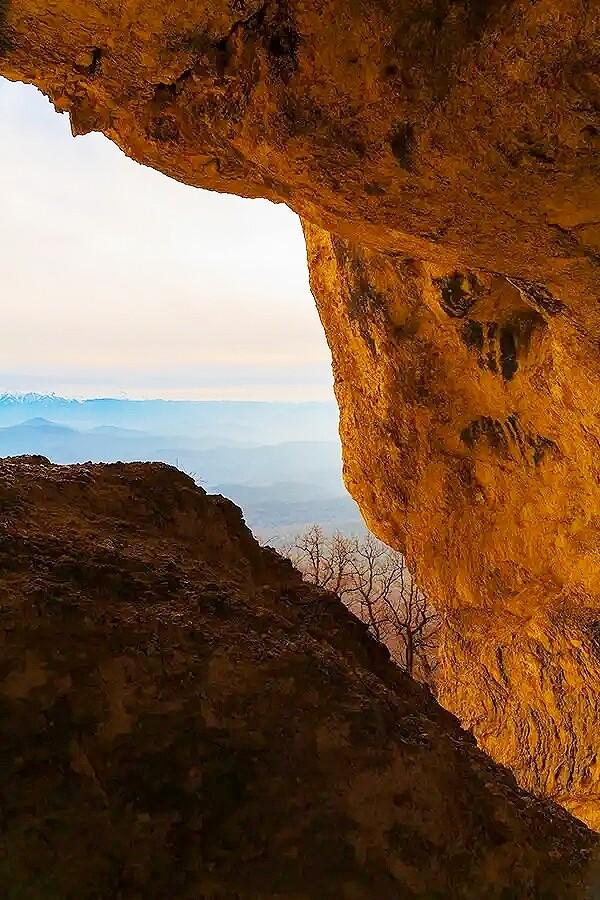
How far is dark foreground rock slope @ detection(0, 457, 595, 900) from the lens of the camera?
139 centimetres

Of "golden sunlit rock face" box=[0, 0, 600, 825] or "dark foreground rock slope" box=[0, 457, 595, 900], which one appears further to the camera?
"golden sunlit rock face" box=[0, 0, 600, 825]

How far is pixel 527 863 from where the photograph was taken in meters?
1.66

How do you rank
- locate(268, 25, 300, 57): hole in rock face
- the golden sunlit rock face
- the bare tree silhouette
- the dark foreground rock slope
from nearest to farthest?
the dark foreground rock slope → the golden sunlit rock face → locate(268, 25, 300, 57): hole in rock face → the bare tree silhouette

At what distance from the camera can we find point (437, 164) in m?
2.88

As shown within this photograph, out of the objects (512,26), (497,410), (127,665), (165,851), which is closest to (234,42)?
(512,26)

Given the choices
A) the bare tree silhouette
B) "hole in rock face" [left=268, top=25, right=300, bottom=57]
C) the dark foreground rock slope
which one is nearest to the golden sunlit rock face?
"hole in rock face" [left=268, top=25, right=300, bottom=57]

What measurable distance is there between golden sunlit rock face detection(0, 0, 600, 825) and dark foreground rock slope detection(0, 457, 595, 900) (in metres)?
2.21

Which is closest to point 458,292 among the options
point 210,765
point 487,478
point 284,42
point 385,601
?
point 487,478

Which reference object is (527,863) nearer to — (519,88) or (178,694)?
(178,694)

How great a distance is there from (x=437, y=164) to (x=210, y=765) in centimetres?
270

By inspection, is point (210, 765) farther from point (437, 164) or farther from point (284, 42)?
point (284, 42)

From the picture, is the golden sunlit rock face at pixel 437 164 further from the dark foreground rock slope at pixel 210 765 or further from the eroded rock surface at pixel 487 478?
the dark foreground rock slope at pixel 210 765

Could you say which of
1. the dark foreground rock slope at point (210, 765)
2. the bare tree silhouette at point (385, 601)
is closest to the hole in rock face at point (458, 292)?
the dark foreground rock slope at point (210, 765)

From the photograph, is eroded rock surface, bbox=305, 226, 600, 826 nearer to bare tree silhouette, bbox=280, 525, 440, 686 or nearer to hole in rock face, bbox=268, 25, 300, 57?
hole in rock face, bbox=268, 25, 300, 57
